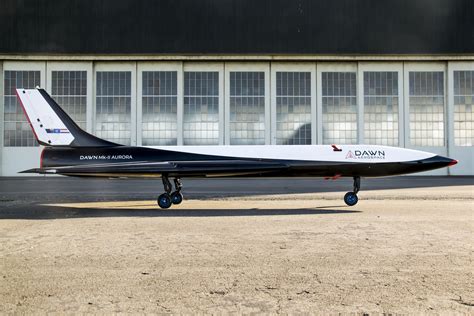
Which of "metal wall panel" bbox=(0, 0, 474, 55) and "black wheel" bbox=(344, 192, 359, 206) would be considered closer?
"black wheel" bbox=(344, 192, 359, 206)

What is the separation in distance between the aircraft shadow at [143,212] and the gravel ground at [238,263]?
0.23m

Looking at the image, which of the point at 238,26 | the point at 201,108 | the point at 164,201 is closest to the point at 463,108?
the point at 238,26

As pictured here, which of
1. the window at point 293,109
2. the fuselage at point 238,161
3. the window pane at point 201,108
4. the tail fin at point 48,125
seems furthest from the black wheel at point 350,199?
the window pane at point 201,108

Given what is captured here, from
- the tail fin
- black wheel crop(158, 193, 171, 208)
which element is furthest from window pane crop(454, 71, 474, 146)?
the tail fin

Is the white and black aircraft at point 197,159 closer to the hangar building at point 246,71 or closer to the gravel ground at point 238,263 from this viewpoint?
the gravel ground at point 238,263

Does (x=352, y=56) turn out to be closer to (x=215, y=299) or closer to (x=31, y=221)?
(x=31, y=221)

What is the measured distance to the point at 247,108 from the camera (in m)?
34.3

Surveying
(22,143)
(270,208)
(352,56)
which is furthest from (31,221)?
(352,56)

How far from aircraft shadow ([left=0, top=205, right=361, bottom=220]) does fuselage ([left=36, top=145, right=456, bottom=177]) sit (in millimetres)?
1597

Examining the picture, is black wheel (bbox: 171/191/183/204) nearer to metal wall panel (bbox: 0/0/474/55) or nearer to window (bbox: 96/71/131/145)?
window (bbox: 96/71/131/145)

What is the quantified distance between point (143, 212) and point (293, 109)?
77.4 ft

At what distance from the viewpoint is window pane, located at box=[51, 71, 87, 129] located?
34.4m

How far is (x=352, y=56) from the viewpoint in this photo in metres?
34.6

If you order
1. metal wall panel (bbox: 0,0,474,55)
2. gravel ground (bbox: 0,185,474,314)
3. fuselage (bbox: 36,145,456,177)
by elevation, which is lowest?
gravel ground (bbox: 0,185,474,314)
